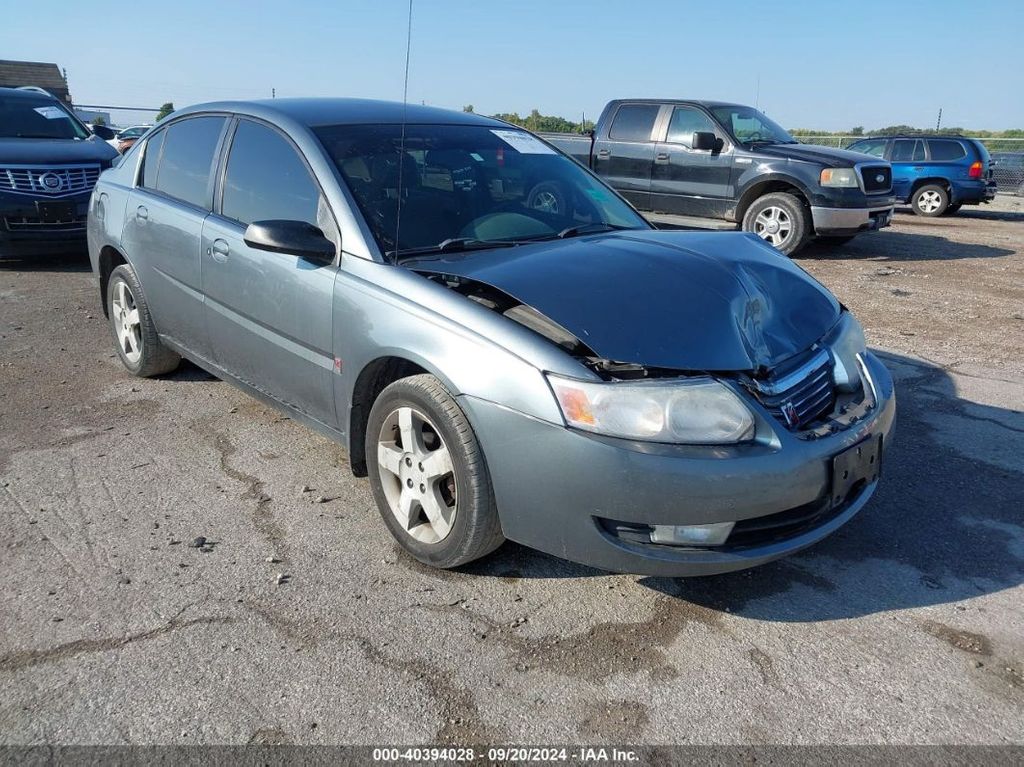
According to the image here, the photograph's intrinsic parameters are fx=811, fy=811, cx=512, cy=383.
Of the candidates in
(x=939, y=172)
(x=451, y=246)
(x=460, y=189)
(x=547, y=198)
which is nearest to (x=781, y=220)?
(x=547, y=198)

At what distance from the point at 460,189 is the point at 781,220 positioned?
24.4 feet

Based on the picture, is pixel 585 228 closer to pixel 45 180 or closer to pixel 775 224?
pixel 45 180

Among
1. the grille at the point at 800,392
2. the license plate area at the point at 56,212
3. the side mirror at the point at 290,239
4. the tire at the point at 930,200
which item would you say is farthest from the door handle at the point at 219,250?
the tire at the point at 930,200

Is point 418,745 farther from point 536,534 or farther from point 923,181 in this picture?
point 923,181

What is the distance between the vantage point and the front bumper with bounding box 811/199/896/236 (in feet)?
31.8

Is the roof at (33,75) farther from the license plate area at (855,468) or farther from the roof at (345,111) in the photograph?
the license plate area at (855,468)

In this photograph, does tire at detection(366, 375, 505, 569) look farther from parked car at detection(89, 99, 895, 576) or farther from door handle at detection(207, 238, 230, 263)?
door handle at detection(207, 238, 230, 263)

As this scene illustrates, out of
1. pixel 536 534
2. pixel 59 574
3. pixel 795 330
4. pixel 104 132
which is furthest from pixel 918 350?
pixel 104 132

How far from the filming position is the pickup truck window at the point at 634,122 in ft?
35.6

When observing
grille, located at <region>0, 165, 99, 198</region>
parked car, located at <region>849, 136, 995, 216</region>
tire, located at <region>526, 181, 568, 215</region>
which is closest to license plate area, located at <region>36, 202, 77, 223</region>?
grille, located at <region>0, 165, 99, 198</region>

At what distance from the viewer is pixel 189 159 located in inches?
175

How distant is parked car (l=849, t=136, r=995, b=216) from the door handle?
1525cm

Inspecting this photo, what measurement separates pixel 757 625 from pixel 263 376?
7.95ft

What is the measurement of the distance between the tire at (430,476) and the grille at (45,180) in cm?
690
